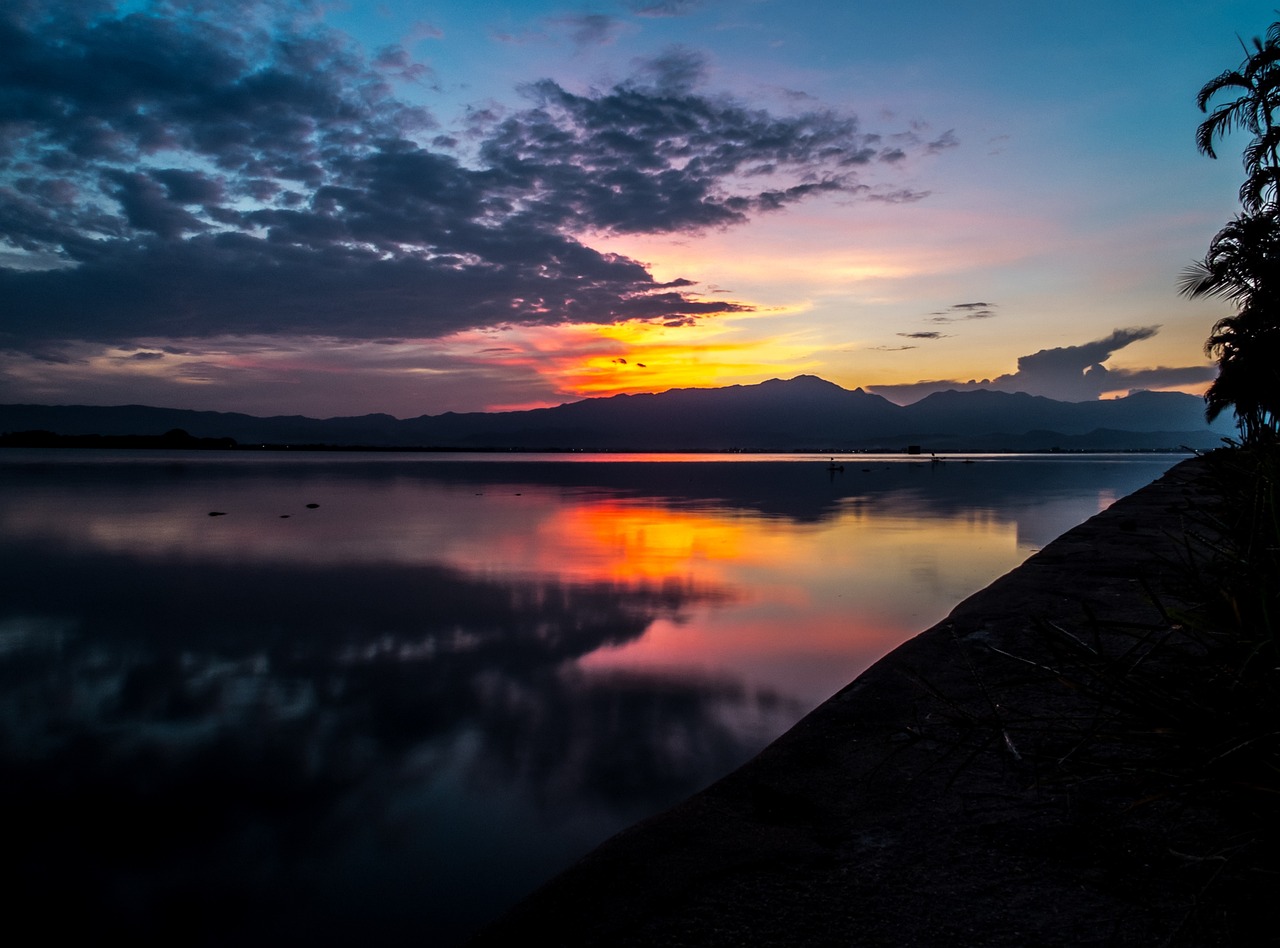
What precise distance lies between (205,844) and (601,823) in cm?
279

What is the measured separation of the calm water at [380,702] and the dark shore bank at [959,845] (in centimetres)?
127

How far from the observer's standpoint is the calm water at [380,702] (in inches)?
190

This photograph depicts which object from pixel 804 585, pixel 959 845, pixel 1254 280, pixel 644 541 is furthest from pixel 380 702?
pixel 1254 280

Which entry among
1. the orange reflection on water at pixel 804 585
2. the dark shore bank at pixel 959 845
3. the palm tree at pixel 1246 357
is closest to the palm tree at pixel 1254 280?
the palm tree at pixel 1246 357

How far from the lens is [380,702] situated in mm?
8102

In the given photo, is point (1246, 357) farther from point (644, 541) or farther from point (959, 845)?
point (959, 845)

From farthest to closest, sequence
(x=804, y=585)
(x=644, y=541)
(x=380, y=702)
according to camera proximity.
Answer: (x=644, y=541) < (x=804, y=585) < (x=380, y=702)

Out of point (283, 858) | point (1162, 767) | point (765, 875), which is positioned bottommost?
point (283, 858)

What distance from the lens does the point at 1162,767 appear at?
2.12 metres

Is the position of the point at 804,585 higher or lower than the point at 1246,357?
lower

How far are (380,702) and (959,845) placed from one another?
6282 millimetres

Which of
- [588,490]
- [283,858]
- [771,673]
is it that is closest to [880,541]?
[771,673]

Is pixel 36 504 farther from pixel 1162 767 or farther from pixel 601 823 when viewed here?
pixel 1162 767

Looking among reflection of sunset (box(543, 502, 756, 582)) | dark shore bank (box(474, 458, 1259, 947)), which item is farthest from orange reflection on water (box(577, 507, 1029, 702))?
dark shore bank (box(474, 458, 1259, 947))
